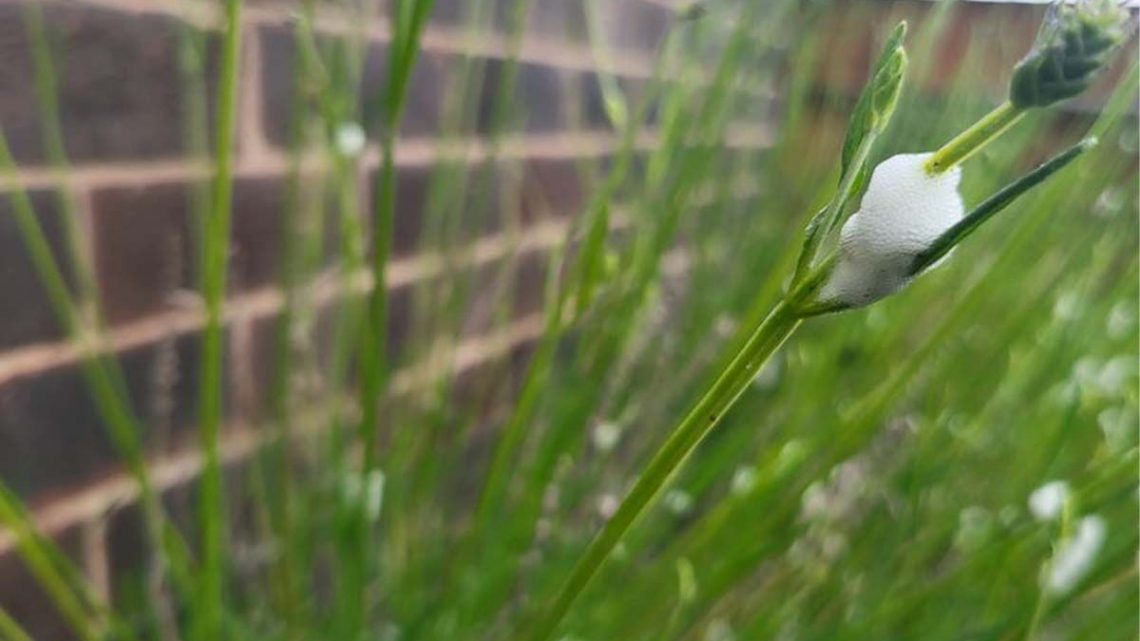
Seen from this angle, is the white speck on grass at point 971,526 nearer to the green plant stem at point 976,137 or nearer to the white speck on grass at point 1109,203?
the white speck on grass at point 1109,203

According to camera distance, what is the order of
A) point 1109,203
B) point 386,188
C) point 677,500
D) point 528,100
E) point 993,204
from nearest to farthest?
point 993,204, point 386,188, point 677,500, point 1109,203, point 528,100

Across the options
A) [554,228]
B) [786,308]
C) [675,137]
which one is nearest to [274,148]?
[675,137]

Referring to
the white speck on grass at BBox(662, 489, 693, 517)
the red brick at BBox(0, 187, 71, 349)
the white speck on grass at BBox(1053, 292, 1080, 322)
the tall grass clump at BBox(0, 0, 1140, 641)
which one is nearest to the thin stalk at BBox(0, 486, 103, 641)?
the tall grass clump at BBox(0, 0, 1140, 641)

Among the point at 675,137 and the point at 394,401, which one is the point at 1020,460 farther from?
the point at 394,401

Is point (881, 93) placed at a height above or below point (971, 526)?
above

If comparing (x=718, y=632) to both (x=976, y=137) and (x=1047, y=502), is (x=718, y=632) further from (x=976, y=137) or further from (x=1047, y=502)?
(x=976, y=137)

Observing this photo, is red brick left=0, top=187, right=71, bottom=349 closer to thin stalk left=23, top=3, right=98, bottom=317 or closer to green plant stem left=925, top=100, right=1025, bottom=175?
thin stalk left=23, top=3, right=98, bottom=317

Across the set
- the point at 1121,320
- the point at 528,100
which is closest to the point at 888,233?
the point at 1121,320
